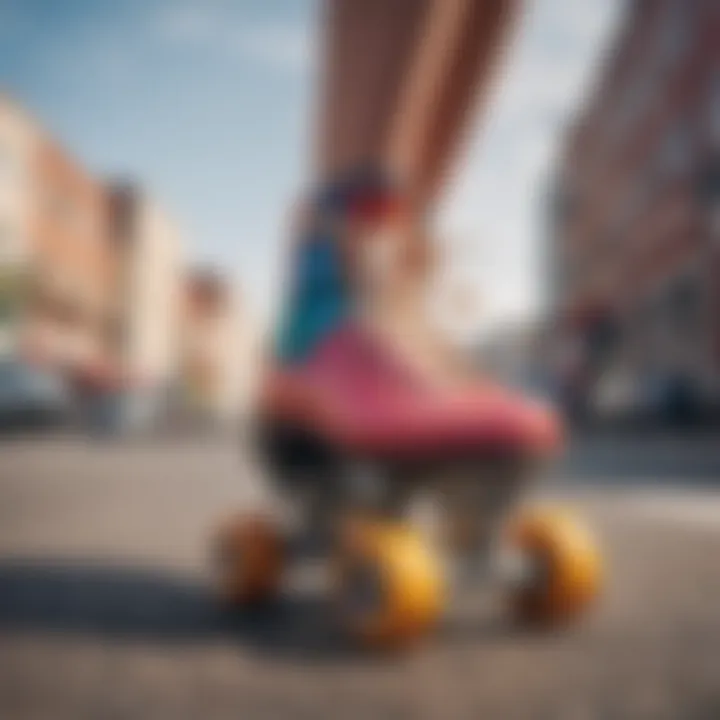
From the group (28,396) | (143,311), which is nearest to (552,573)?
(143,311)

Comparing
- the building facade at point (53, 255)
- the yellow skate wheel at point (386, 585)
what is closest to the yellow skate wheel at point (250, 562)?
the yellow skate wheel at point (386, 585)

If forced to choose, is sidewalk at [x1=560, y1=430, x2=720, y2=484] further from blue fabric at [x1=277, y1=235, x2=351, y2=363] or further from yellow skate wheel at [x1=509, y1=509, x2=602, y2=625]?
blue fabric at [x1=277, y1=235, x2=351, y2=363]

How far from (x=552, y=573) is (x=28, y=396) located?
1060 millimetres

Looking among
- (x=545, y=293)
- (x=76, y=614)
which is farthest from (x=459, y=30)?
(x=76, y=614)

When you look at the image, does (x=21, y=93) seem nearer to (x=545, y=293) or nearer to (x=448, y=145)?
(x=448, y=145)

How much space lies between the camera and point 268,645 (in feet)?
5.43

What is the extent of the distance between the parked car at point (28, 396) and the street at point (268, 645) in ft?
0.13

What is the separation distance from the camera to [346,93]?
4.36 ft

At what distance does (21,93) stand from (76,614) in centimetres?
113

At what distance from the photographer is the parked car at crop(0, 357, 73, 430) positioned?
119 cm

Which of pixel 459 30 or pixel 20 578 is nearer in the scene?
pixel 459 30

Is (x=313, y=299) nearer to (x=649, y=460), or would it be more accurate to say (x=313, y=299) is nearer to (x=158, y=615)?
(x=158, y=615)

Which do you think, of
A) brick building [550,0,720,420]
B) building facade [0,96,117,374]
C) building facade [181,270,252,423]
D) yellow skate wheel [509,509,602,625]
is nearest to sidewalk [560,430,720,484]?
brick building [550,0,720,420]

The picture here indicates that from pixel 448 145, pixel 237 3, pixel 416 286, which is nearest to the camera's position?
pixel 237 3
